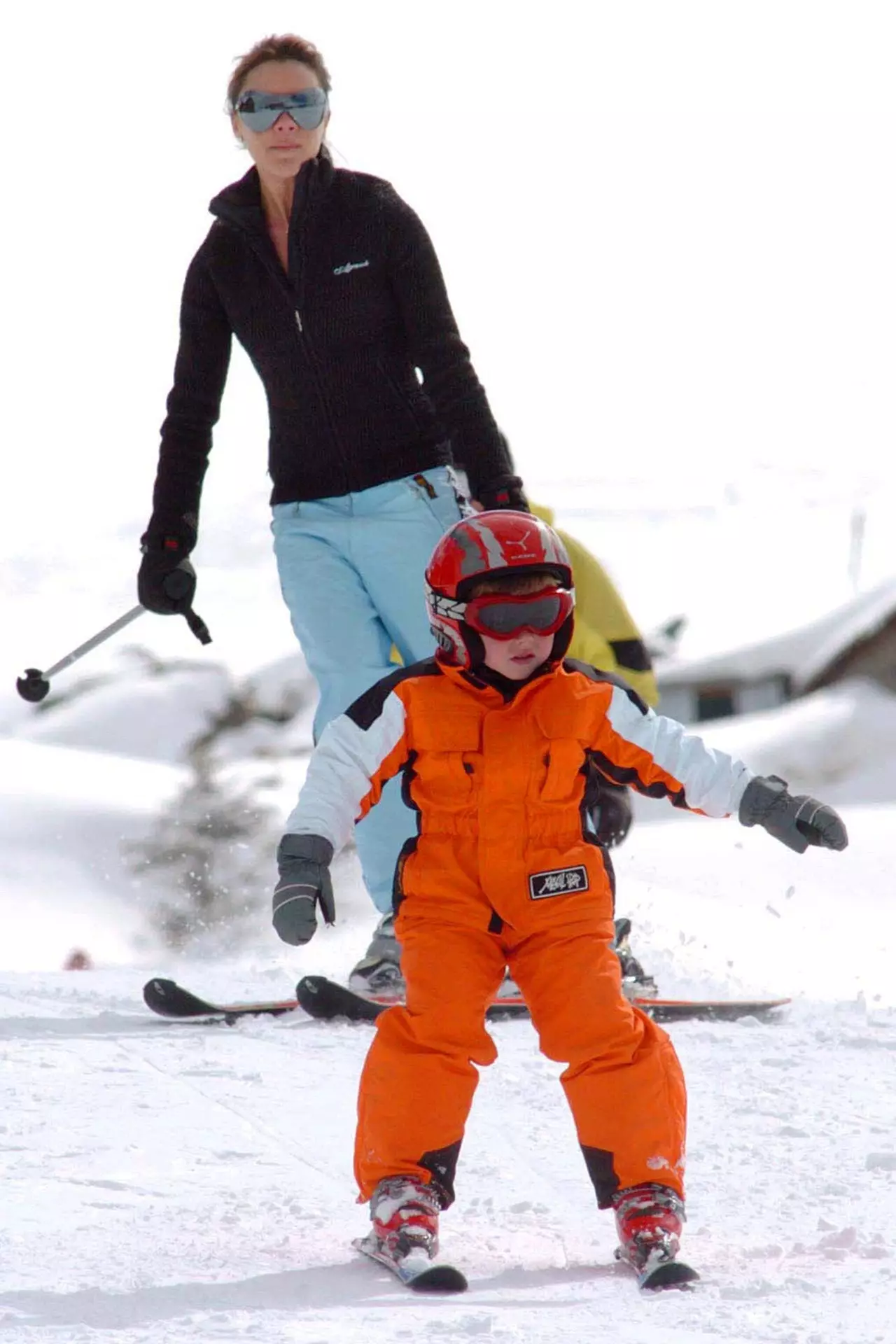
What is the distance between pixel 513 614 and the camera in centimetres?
319

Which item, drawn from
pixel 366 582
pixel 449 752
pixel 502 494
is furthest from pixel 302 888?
pixel 366 582

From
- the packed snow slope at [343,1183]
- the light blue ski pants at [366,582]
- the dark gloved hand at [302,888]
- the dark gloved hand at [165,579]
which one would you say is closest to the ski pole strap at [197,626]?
the dark gloved hand at [165,579]

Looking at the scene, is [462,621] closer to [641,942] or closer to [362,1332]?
[362,1332]

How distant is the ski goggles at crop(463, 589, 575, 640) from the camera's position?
318 cm

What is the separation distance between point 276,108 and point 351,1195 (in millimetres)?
2578

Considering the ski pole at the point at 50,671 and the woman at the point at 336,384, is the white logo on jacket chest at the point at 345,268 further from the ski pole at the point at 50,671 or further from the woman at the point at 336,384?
the ski pole at the point at 50,671

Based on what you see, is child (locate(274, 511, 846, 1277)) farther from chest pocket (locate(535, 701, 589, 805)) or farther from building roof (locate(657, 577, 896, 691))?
building roof (locate(657, 577, 896, 691))

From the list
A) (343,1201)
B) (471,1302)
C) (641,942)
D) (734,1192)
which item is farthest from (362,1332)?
(641,942)

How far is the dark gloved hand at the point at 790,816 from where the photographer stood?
3.05m

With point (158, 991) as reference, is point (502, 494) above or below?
above

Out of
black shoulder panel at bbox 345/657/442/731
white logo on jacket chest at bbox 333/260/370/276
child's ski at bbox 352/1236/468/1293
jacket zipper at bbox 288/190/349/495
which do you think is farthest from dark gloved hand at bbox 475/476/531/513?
child's ski at bbox 352/1236/468/1293

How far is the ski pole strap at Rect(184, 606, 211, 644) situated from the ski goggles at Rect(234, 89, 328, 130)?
1.22 m

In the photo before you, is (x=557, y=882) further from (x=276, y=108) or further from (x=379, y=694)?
(x=276, y=108)

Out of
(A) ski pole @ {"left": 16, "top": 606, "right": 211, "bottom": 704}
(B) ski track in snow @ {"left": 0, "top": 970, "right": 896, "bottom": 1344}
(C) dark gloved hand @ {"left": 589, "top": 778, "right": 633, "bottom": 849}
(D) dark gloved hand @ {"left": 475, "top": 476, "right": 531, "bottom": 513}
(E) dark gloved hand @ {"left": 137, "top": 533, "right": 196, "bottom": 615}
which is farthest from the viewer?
(C) dark gloved hand @ {"left": 589, "top": 778, "right": 633, "bottom": 849}
